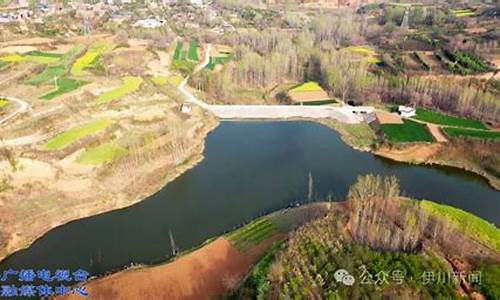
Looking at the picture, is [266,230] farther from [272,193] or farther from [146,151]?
[146,151]

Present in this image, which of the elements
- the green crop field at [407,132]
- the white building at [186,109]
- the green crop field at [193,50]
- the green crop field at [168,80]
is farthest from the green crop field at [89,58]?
the green crop field at [407,132]

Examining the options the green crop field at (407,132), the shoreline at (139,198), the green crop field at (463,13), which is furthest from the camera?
the green crop field at (463,13)

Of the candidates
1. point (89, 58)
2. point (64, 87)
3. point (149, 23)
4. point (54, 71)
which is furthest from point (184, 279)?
point (149, 23)

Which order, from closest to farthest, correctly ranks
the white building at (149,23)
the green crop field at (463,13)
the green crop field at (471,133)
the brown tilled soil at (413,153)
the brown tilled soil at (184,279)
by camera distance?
the brown tilled soil at (184,279) < the brown tilled soil at (413,153) < the green crop field at (471,133) < the white building at (149,23) < the green crop field at (463,13)

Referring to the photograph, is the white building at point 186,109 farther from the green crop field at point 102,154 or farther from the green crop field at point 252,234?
the green crop field at point 252,234

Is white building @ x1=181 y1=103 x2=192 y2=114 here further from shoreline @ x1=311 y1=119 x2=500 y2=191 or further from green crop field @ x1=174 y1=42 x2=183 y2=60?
green crop field @ x1=174 y1=42 x2=183 y2=60

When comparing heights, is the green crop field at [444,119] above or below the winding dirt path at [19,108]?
below

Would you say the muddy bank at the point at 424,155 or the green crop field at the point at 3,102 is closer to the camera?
the muddy bank at the point at 424,155

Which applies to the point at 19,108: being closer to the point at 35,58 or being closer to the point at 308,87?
the point at 35,58
